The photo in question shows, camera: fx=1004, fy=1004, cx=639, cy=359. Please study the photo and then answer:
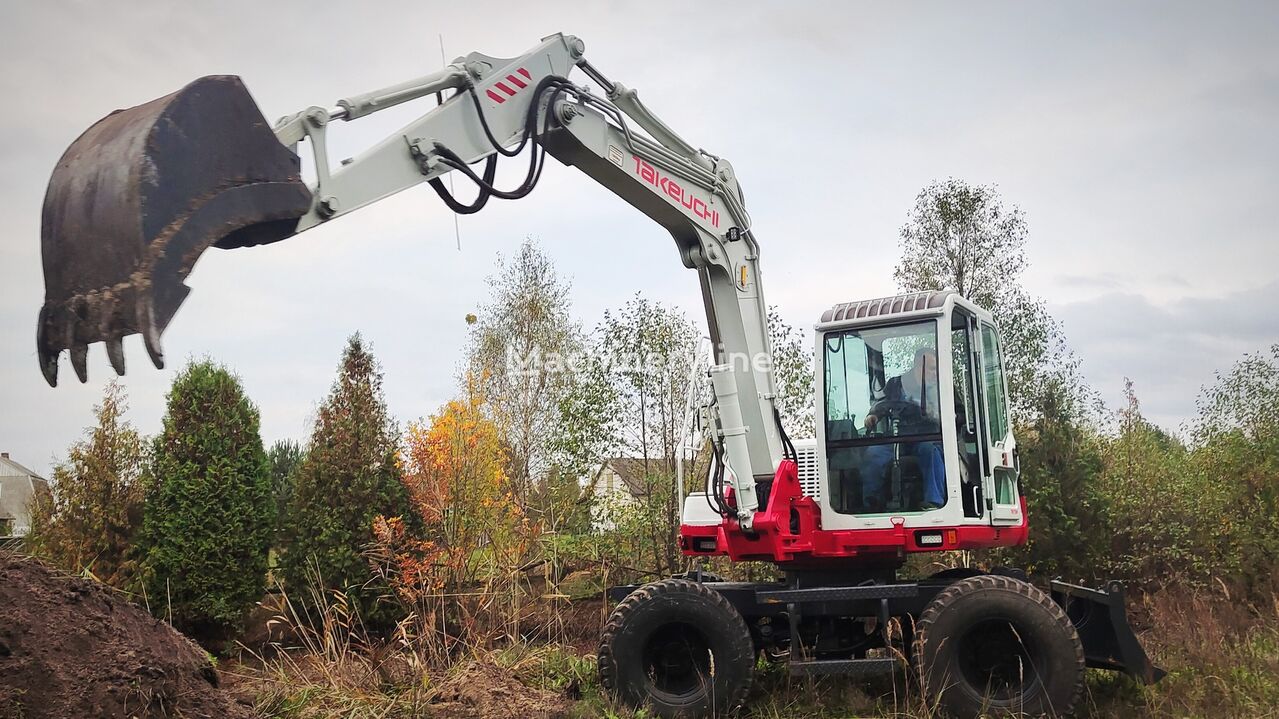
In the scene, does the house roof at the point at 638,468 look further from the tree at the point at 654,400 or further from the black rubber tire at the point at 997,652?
the black rubber tire at the point at 997,652

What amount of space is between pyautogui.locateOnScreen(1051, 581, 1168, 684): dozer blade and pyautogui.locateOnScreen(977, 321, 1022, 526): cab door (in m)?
0.62

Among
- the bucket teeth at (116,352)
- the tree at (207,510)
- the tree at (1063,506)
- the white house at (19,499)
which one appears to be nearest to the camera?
the bucket teeth at (116,352)

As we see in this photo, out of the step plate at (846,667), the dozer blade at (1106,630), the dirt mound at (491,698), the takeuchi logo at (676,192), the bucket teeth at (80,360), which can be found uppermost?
the takeuchi logo at (676,192)

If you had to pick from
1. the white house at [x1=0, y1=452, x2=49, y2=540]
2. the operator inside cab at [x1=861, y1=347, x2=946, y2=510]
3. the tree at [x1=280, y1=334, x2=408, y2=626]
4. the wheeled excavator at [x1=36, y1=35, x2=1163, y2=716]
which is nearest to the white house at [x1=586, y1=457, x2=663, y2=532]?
the tree at [x1=280, y1=334, x2=408, y2=626]

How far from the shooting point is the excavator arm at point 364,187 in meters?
4.15

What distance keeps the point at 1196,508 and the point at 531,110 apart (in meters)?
8.35

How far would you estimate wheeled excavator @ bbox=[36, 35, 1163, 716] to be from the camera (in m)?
6.05

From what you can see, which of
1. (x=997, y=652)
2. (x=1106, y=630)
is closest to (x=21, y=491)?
(x=997, y=652)

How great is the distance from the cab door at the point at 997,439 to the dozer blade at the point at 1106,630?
617 mm

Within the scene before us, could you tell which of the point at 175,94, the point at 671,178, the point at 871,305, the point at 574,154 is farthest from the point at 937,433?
the point at 175,94

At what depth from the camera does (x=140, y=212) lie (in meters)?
4.11

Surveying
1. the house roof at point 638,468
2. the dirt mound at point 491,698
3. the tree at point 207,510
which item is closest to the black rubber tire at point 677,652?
the dirt mound at point 491,698

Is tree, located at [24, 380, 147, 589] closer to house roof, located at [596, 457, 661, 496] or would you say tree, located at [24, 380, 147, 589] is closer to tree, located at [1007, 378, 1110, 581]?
house roof, located at [596, 457, 661, 496]

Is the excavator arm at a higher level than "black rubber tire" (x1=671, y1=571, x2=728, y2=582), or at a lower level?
higher
